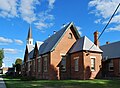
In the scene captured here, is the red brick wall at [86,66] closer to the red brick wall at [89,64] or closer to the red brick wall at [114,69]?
the red brick wall at [89,64]

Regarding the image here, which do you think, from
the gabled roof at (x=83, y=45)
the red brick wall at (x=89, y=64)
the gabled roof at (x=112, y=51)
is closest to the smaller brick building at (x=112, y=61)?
the gabled roof at (x=112, y=51)

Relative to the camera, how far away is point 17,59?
92.6 meters

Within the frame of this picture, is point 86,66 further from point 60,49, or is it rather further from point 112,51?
point 112,51

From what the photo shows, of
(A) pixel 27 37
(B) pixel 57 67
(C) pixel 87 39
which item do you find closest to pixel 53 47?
→ (B) pixel 57 67

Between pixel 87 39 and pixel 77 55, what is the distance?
323cm

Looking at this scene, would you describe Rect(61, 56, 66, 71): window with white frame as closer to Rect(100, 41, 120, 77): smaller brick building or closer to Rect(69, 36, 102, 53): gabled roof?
Rect(69, 36, 102, 53): gabled roof

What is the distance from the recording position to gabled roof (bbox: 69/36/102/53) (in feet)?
107

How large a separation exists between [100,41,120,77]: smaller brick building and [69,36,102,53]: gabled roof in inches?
209

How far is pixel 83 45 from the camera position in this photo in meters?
32.7

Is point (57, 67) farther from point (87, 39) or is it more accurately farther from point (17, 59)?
point (17, 59)

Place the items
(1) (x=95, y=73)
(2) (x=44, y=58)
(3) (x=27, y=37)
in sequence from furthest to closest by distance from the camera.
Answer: (3) (x=27, y=37) < (2) (x=44, y=58) < (1) (x=95, y=73)

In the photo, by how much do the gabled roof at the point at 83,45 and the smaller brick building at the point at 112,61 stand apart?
531 centimetres

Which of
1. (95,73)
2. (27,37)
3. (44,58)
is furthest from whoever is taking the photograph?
(27,37)

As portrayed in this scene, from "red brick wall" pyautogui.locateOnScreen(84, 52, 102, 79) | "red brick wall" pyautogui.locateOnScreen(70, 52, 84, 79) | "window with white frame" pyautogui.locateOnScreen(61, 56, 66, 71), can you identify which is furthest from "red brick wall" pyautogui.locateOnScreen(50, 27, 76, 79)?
"red brick wall" pyautogui.locateOnScreen(84, 52, 102, 79)
